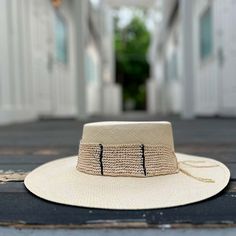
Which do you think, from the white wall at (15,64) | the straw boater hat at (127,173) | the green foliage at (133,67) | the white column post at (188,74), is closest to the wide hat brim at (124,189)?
the straw boater hat at (127,173)

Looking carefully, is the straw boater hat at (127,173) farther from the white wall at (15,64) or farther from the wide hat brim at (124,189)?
the white wall at (15,64)

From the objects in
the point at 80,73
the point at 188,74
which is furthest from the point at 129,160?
the point at 80,73

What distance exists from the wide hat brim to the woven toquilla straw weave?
0.06ft

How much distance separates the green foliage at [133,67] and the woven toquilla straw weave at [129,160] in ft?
76.0

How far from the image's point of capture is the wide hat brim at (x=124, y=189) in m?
0.76

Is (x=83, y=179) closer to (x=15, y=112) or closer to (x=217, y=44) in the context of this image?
(x=15, y=112)

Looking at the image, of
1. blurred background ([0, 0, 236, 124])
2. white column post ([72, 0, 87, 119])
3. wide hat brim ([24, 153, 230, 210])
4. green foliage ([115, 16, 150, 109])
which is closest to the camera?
wide hat brim ([24, 153, 230, 210])

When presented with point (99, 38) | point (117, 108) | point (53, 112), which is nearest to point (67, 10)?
point (53, 112)

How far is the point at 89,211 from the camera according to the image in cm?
74

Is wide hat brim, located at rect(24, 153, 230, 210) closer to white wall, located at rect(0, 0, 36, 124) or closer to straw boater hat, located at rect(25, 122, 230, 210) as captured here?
straw boater hat, located at rect(25, 122, 230, 210)

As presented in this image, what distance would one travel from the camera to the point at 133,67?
2425 cm

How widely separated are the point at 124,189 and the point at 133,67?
23.7 meters

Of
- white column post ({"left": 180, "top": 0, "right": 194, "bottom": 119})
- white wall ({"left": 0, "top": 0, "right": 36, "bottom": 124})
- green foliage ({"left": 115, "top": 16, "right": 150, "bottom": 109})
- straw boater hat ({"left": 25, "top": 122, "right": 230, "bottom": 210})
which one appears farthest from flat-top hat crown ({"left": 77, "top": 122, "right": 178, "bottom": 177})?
green foliage ({"left": 115, "top": 16, "right": 150, "bottom": 109})

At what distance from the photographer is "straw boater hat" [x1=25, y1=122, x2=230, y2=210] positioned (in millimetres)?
801
